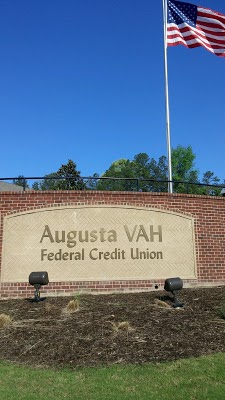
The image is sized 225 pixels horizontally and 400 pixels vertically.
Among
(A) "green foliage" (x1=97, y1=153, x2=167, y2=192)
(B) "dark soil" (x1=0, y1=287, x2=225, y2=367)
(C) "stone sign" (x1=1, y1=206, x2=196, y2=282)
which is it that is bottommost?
(B) "dark soil" (x1=0, y1=287, x2=225, y2=367)

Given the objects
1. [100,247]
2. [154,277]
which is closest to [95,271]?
[100,247]

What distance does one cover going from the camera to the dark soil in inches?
235

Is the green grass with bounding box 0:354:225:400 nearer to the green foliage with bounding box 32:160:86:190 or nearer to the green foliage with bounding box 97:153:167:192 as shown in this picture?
the green foliage with bounding box 32:160:86:190

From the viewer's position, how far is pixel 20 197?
36.8 feet

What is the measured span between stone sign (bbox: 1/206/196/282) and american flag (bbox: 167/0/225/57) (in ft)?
23.5

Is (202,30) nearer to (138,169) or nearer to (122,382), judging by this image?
(122,382)

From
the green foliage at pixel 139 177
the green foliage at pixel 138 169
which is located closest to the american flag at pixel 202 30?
the green foliage at pixel 139 177

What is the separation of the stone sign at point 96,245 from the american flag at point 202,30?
282 inches

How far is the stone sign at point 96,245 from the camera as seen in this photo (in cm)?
1098

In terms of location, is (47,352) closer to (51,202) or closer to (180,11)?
(51,202)

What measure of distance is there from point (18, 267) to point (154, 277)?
3.86m

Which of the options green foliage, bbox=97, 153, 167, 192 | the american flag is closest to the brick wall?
the american flag

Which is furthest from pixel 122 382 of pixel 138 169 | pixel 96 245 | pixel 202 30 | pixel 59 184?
pixel 138 169

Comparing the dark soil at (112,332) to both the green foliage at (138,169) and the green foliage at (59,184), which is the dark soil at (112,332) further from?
the green foliage at (138,169)
